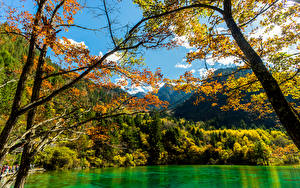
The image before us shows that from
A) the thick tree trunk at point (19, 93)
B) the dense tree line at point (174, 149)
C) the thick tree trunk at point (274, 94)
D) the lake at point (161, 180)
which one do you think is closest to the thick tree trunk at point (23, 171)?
the thick tree trunk at point (19, 93)

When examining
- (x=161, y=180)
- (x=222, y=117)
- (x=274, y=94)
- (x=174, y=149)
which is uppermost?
(x=222, y=117)

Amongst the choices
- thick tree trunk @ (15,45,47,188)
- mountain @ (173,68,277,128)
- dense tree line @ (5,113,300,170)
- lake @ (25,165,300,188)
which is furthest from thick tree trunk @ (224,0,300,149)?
mountain @ (173,68,277,128)

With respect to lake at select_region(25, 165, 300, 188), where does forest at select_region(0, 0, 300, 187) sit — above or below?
above

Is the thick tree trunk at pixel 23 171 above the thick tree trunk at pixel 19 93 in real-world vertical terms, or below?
below

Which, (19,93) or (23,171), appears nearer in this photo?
(19,93)

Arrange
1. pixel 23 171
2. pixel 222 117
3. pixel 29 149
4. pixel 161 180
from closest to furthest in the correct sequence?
pixel 23 171 → pixel 29 149 → pixel 161 180 → pixel 222 117

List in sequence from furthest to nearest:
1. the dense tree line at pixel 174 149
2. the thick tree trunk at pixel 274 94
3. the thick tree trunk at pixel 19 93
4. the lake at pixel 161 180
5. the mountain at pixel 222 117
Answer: the mountain at pixel 222 117 → the dense tree line at pixel 174 149 → the lake at pixel 161 180 → the thick tree trunk at pixel 274 94 → the thick tree trunk at pixel 19 93

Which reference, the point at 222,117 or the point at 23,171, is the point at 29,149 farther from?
the point at 222,117

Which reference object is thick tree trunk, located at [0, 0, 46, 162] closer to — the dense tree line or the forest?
the forest

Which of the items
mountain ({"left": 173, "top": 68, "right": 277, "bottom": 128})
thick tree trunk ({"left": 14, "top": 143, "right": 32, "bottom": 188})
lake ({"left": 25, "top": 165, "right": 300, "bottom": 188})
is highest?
mountain ({"left": 173, "top": 68, "right": 277, "bottom": 128})

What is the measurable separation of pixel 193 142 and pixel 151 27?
54897mm

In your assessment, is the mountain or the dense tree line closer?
the dense tree line

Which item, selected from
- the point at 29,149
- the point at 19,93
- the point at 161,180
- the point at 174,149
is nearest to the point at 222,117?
the point at 174,149

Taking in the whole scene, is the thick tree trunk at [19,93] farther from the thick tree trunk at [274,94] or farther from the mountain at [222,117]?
the mountain at [222,117]
